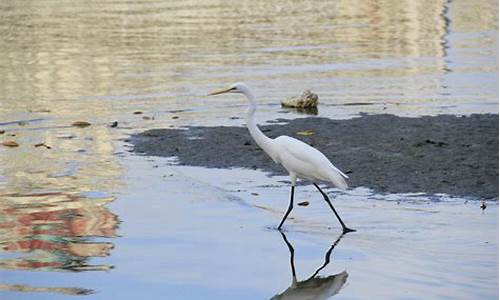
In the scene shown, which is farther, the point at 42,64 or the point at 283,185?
the point at 42,64

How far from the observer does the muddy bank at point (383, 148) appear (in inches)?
473

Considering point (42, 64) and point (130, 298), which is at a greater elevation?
point (130, 298)

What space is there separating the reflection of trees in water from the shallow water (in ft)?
0.07

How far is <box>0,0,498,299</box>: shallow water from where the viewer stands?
29.4 feet

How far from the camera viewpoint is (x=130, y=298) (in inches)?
328

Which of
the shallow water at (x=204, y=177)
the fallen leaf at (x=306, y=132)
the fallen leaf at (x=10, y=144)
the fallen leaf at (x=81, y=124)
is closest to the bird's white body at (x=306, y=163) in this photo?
the shallow water at (x=204, y=177)

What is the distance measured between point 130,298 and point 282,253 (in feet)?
5.80

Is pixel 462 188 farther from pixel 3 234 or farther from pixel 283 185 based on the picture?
pixel 3 234

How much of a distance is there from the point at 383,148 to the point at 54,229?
15.4 feet

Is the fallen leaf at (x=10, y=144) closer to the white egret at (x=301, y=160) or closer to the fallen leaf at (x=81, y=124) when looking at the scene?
the fallen leaf at (x=81, y=124)

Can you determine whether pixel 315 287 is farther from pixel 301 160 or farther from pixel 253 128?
pixel 253 128

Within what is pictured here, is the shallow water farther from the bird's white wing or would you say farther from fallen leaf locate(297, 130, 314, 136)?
fallen leaf locate(297, 130, 314, 136)

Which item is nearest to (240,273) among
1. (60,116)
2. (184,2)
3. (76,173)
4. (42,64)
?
(76,173)

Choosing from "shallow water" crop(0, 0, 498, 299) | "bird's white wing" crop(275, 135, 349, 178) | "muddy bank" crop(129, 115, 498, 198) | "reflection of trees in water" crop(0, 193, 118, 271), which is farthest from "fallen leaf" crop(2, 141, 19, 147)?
"bird's white wing" crop(275, 135, 349, 178)
